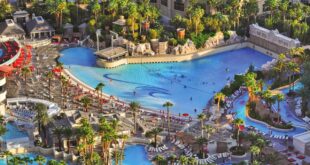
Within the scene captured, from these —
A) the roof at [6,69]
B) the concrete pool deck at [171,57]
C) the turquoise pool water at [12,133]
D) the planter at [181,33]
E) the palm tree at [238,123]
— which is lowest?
the turquoise pool water at [12,133]

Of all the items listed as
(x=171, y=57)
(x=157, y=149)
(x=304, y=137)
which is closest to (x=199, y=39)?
(x=171, y=57)

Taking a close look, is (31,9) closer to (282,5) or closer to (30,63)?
(30,63)

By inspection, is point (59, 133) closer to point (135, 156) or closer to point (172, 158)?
point (135, 156)

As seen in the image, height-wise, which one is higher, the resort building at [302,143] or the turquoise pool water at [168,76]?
the turquoise pool water at [168,76]

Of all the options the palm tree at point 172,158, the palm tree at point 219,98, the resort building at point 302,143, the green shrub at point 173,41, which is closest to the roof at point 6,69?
the green shrub at point 173,41

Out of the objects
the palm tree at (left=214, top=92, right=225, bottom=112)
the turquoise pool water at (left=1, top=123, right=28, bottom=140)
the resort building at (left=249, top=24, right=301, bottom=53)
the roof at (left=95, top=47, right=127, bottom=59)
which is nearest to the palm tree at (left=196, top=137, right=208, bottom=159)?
the palm tree at (left=214, top=92, right=225, bottom=112)

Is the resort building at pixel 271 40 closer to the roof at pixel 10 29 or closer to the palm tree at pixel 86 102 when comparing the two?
the palm tree at pixel 86 102

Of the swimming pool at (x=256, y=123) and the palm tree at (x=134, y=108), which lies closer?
the swimming pool at (x=256, y=123)
